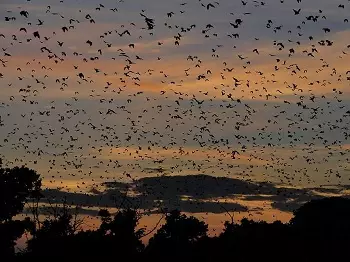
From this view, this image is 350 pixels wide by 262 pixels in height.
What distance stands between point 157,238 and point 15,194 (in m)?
25.3

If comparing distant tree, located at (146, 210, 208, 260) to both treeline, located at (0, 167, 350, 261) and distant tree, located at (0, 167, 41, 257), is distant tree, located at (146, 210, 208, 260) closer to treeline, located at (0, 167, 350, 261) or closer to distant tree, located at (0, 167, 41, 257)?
treeline, located at (0, 167, 350, 261)

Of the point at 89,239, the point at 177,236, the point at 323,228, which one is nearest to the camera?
the point at 89,239

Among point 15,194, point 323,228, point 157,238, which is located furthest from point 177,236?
point 15,194

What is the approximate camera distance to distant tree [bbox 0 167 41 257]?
69.1m

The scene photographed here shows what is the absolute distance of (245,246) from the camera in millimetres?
71688

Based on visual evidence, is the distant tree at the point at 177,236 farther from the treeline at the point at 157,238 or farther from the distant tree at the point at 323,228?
the distant tree at the point at 323,228

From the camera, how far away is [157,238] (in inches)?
3600

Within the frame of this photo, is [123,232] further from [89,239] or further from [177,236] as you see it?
[177,236]

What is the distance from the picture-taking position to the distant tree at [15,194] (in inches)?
2719

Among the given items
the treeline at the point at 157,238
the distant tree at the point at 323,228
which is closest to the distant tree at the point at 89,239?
the treeline at the point at 157,238

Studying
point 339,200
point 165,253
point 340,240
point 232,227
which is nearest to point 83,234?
point 165,253

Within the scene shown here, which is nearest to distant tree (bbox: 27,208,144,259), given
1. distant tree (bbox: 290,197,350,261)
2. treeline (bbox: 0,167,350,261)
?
treeline (bbox: 0,167,350,261)

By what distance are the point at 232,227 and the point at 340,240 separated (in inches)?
542

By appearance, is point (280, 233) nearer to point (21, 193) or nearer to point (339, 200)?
point (339, 200)
